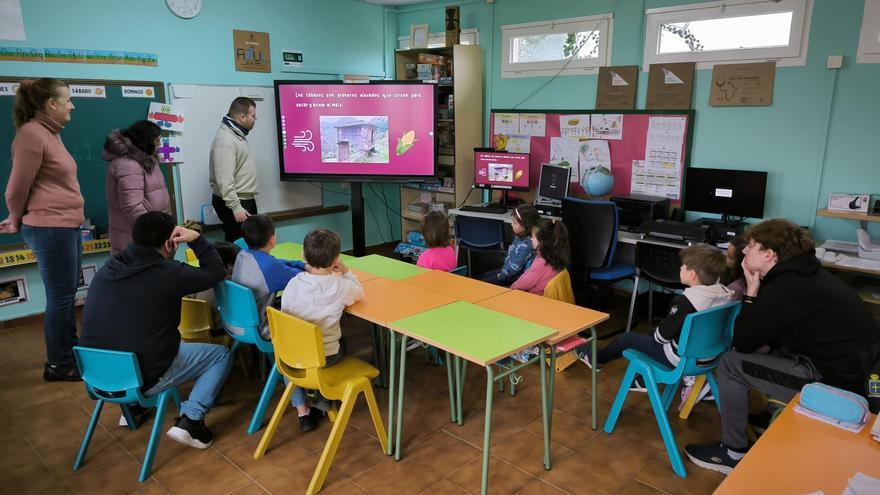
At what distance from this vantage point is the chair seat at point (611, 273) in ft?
13.7

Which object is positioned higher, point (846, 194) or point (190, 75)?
Answer: point (190, 75)

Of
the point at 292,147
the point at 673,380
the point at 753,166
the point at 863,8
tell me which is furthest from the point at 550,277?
the point at 292,147

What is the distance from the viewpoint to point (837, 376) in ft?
7.48

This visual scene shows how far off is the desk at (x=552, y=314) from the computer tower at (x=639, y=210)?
1.78 metres

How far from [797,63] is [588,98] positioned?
1552 mm

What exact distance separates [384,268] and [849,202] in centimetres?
304

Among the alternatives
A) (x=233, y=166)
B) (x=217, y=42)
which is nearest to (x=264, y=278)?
(x=233, y=166)

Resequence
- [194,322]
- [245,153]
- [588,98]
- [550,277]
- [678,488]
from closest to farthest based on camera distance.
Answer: [678,488] → [194,322] → [550,277] → [245,153] → [588,98]

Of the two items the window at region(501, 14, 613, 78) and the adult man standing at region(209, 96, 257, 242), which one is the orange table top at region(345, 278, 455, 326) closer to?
the adult man standing at region(209, 96, 257, 242)

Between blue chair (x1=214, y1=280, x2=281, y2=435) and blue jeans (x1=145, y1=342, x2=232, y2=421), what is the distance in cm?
15

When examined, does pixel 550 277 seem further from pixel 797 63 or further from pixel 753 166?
pixel 797 63

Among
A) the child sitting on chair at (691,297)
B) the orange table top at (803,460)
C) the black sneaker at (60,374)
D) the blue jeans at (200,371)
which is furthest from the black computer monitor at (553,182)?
the black sneaker at (60,374)

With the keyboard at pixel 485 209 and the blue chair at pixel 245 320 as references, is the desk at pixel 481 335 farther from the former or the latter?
the keyboard at pixel 485 209

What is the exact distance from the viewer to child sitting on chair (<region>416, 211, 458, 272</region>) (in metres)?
3.63
